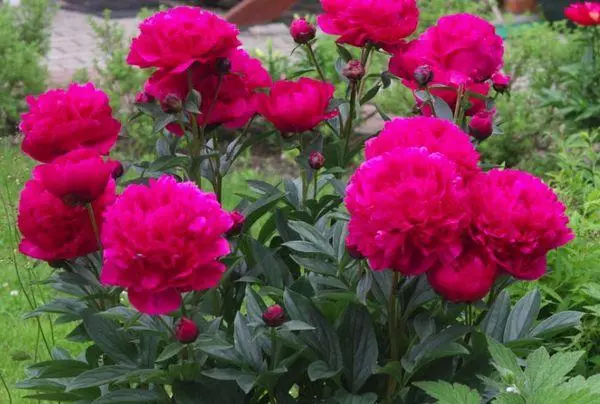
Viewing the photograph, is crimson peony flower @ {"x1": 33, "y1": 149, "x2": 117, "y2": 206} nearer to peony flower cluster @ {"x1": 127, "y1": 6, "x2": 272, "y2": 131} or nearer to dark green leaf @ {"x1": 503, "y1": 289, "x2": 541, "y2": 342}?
peony flower cluster @ {"x1": 127, "y1": 6, "x2": 272, "y2": 131}

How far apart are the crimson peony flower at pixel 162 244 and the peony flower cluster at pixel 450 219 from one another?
0.23 metres

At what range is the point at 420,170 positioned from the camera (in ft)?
5.70

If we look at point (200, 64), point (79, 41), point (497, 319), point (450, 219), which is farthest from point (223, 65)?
point (79, 41)

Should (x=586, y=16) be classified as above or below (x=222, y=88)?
below

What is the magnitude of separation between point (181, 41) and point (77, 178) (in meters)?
0.35

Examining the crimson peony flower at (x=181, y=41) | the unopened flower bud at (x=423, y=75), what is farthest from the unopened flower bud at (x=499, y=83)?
the crimson peony flower at (x=181, y=41)

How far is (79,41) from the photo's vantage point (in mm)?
9555

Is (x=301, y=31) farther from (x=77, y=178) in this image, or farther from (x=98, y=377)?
(x=98, y=377)

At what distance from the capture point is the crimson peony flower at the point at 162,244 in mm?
1755

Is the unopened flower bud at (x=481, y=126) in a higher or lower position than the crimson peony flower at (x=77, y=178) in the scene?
lower

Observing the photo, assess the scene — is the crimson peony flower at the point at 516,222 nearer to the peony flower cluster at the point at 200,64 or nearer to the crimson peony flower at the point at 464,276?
the crimson peony flower at the point at 464,276

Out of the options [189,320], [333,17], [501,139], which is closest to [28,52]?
[501,139]

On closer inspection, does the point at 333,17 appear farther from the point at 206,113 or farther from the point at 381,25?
the point at 206,113

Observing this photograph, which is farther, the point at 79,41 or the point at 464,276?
the point at 79,41
